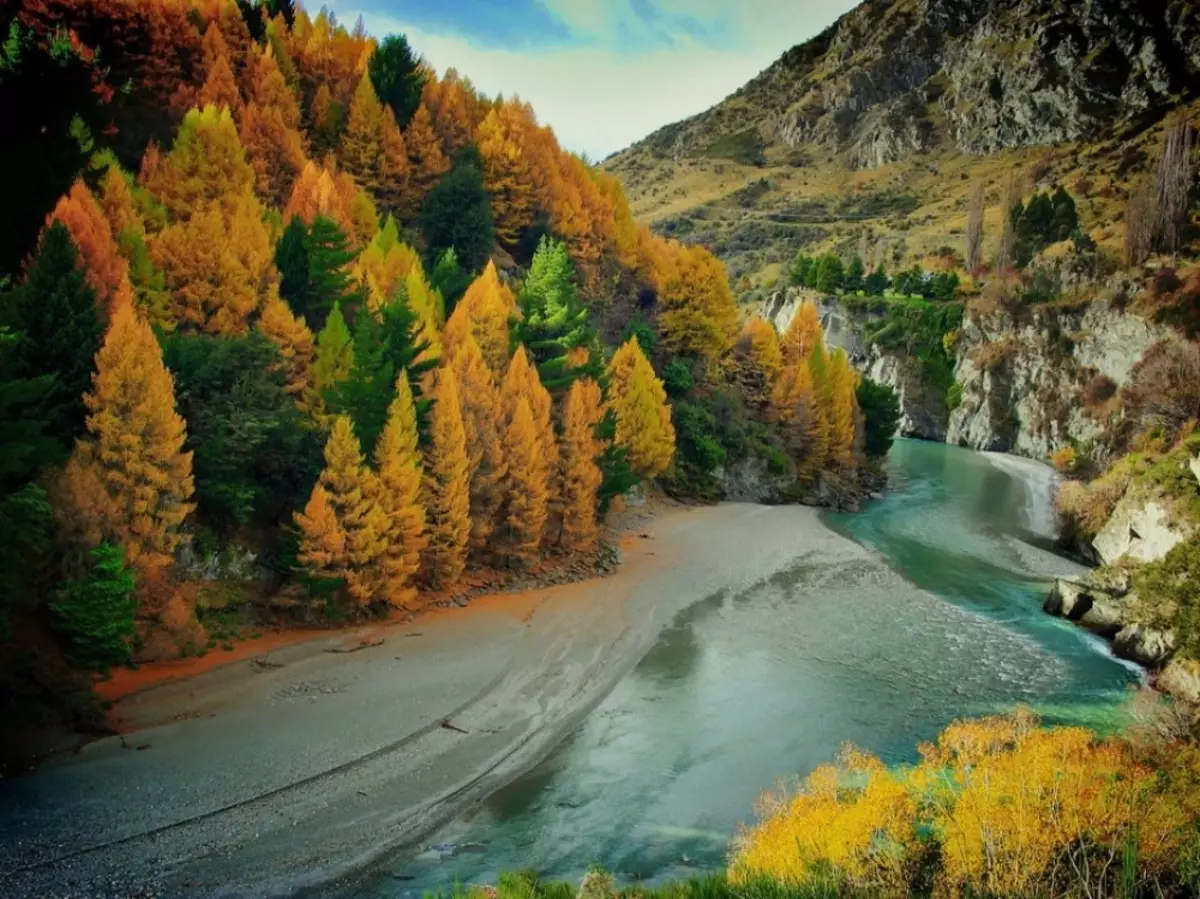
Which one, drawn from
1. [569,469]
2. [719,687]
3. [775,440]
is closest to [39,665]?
[719,687]

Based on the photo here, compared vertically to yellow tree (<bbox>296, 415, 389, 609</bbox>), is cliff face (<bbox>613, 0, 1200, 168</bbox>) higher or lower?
higher

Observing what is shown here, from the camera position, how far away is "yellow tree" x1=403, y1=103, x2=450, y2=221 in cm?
5434

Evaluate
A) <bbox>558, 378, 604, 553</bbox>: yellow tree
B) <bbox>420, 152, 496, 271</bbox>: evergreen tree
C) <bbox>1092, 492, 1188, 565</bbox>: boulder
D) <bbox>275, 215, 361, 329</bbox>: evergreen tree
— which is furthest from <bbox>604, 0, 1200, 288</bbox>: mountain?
<bbox>275, 215, 361, 329</bbox>: evergreen tree

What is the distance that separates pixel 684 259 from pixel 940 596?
109 feet

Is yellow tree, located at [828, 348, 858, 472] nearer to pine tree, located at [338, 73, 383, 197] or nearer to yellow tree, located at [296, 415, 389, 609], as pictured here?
pine tree, located at [338, 73, 383, 197]

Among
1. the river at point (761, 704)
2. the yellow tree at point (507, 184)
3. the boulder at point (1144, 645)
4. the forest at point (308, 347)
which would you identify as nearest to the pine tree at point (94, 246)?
the forest at point (308, 347)

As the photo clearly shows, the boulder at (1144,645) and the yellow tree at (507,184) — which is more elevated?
the yellow tree at (507,184)

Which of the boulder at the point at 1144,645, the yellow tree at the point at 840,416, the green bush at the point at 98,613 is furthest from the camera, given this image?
the yellow tree at the point at 840,416

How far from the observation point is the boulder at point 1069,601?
108 feet

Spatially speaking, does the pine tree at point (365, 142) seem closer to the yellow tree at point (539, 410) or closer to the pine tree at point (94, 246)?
the yellow tree at point (539, 410)

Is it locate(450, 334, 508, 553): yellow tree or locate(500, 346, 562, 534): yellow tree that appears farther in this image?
locate(500, 346, 562, 534): yellow tree

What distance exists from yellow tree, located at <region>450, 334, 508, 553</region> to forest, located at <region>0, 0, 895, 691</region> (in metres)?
0.14

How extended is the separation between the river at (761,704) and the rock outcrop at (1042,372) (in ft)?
116

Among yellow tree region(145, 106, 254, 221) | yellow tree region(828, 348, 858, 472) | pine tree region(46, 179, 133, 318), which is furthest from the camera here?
yellow tree region(828, 348, 858, 472)
